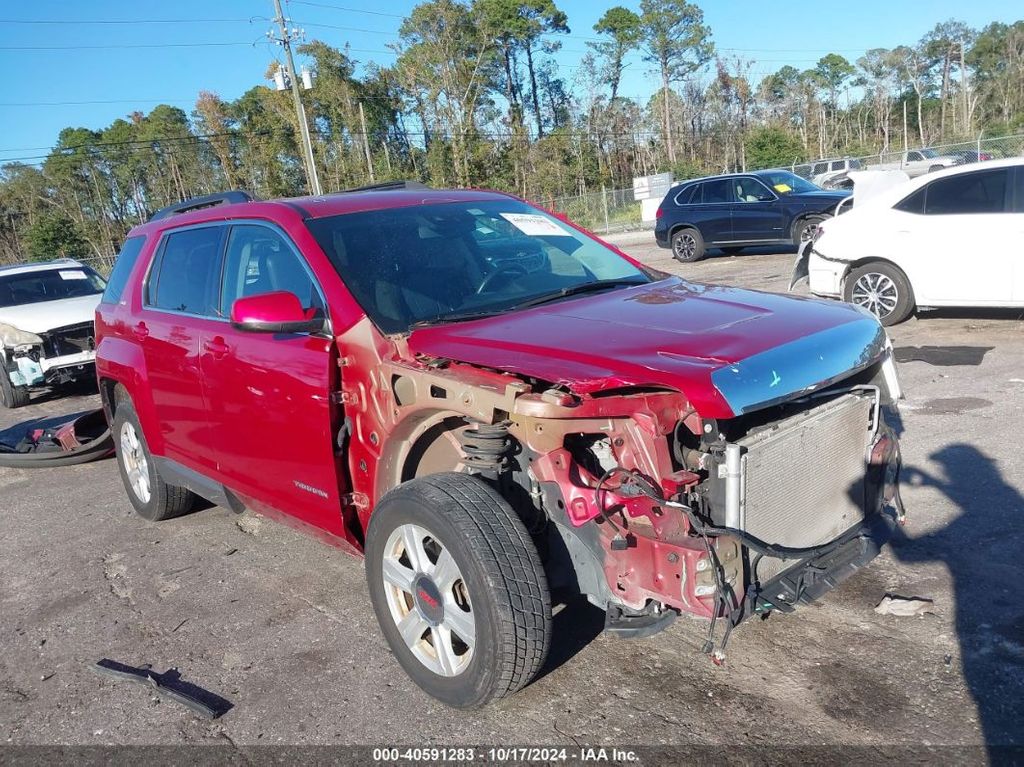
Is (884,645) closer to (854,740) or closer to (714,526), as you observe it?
(854,740)

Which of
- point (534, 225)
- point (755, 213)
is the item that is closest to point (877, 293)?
point (534, 225)

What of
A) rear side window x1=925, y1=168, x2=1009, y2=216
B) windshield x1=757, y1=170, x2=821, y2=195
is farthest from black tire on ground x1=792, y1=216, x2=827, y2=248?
rear side window x1=925, y1=168, x2=1009, y2=216

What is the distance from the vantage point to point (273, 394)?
12.1 feet

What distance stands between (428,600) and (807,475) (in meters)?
1.43

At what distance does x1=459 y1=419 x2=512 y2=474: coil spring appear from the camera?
2865mm

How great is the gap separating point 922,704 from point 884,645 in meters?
0.39

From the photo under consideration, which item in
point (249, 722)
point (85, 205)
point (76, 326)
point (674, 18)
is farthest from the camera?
point (85, 205)

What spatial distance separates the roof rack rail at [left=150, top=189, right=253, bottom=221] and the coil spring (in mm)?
2668

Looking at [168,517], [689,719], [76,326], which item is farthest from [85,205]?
[689,719]

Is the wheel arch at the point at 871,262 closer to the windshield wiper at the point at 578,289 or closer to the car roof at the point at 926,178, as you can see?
the car roof at the point at 926,178

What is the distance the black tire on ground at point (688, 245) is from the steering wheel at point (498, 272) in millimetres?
14203

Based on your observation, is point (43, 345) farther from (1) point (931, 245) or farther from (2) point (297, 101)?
(2) point (297, 101)

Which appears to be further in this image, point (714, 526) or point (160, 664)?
point (160, 664)

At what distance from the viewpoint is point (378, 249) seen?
3.72 metres
